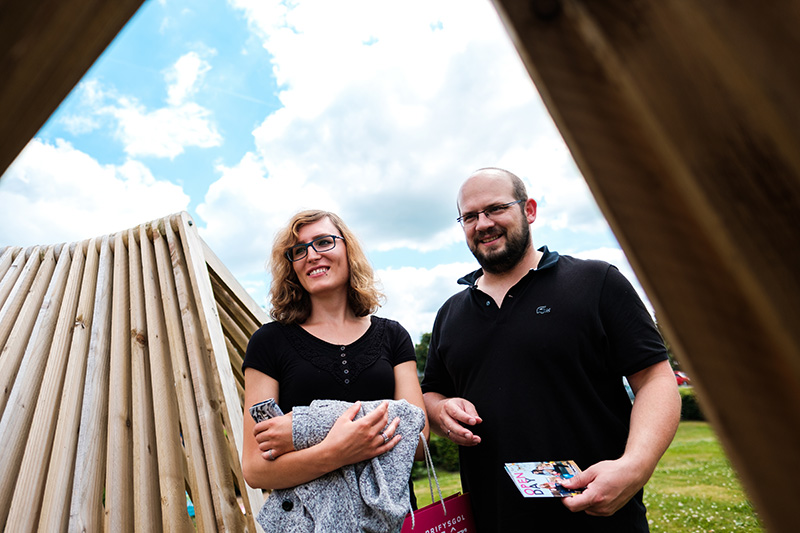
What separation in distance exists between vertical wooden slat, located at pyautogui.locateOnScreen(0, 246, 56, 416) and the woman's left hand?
221cm

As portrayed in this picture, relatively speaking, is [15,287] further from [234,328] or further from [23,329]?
[234,328]

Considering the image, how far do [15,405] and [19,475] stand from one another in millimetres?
419

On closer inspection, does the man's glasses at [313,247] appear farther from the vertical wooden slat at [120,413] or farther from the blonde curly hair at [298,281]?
the vertical wooden slat at [120,413]

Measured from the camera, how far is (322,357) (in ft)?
5.83

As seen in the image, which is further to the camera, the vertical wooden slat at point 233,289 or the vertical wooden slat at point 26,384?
the vertical wooden slat at point 233,289

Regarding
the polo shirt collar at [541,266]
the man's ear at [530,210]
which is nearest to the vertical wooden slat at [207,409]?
the polo shirt collar at [541,266]

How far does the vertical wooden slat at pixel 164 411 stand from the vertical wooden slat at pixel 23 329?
0.89 metres

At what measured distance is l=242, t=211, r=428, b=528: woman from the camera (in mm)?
1526

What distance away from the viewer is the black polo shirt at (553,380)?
1756 millimetres

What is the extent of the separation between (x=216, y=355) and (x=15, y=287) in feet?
6.47

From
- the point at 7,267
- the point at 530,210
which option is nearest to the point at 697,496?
the point at 530,210

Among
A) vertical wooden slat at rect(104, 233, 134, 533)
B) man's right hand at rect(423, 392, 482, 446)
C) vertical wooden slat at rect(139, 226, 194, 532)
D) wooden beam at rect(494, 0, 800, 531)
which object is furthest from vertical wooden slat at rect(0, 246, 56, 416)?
wooden beam at rect(494, 0, 800, 531)

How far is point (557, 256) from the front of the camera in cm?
214

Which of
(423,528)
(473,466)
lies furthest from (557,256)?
(423,528)
